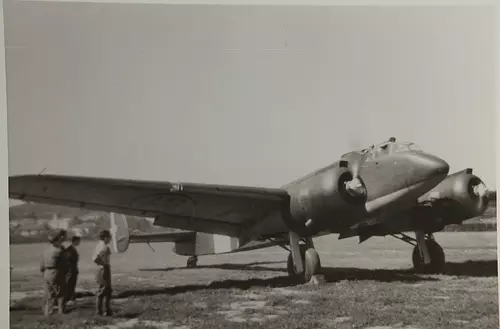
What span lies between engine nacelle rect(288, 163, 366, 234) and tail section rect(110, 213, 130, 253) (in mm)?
1244

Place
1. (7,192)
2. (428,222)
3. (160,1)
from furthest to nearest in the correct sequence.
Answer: (428,222) → (160,1) → (7,192)

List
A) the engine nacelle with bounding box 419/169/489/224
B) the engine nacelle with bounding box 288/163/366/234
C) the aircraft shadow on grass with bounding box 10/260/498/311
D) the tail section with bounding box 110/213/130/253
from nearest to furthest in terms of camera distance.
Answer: the tail section with bounding box 110/213/130/253 < the engine nacelle with bounding box 288/163/366/234 < the aircraft shadow on grass with bounding box 10/260/498/311 < the engine nacelle with bounding box 419/169/489/224

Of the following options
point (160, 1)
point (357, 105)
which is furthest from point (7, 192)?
point (357, 105)

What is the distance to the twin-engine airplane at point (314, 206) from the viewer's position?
3.94 m

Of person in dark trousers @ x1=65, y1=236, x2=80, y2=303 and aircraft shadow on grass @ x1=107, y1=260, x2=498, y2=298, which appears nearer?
person in dark trousers @ x1=65, y1=236, x2=80, y2=303

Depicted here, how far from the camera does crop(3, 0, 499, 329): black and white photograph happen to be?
3799 mm

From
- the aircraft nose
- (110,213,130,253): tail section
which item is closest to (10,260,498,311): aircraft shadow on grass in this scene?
(110,213,130,253): tail section

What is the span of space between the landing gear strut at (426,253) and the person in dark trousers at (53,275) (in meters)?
2.50

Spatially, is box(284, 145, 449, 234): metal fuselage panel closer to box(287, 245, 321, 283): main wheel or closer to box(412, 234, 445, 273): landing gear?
box(287, 245, 321, 283): main wheel

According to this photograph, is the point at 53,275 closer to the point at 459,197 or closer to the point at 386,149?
the point at 386,149

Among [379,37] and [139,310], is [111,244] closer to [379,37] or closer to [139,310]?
[139,310]

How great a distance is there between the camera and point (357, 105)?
13.8 ft

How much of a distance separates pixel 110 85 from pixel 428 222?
2.65m

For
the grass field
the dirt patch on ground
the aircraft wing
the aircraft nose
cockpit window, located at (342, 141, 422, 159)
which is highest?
cockpit window, located at (342, 141, 422, 159)
